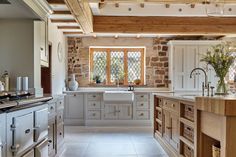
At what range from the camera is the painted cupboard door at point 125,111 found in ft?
24.9

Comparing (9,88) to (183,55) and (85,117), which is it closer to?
(85,117)

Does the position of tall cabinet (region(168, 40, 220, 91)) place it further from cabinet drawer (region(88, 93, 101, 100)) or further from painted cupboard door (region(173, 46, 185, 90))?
cabinet drawer (region(88, 93, 101, 100))

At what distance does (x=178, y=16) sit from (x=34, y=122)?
4897 mm

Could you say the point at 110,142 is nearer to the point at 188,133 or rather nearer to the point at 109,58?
the point at 188,133

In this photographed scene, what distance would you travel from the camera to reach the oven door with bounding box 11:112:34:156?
2.01 m

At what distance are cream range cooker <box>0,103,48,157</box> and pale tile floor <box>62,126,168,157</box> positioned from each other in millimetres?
1904

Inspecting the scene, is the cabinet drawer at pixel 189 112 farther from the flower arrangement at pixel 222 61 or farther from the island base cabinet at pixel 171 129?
the flower arrangement at pixel 222 61

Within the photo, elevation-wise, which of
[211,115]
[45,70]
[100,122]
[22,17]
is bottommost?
[100,122]

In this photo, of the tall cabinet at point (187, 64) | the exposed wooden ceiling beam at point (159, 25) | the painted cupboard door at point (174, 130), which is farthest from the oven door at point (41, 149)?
the tall cabinet at point (187, 64)

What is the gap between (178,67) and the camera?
7809 mm

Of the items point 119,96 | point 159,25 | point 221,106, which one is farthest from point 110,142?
point 221,106

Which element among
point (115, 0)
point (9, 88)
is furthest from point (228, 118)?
point (115, 0)

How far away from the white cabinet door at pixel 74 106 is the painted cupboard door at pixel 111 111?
0.63 m

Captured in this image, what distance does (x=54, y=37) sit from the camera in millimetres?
6570
